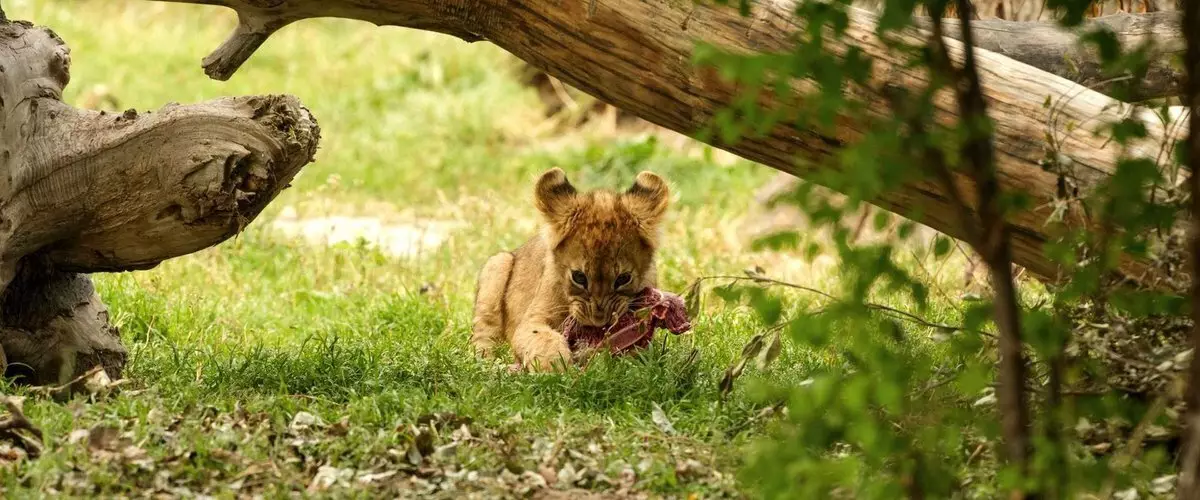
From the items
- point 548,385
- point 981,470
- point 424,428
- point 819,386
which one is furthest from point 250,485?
point 981,470

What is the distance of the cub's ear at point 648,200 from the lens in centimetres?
686

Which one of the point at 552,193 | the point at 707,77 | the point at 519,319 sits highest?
the point at 707,77

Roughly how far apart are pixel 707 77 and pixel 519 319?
7.03ft

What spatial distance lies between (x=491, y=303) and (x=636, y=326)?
1.34 meters

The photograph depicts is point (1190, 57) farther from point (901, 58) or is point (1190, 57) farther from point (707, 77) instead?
point (707, 77)

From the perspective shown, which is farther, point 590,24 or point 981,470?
Result: point 590,24

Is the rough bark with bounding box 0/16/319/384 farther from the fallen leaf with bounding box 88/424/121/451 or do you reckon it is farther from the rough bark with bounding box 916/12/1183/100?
the rough bark with bounding box 916/12/1183/100

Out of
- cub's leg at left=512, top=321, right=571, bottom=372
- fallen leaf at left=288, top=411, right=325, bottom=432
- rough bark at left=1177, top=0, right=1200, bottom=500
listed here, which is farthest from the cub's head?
rough bark at left=1177, top=0, right=1200, bottom=500

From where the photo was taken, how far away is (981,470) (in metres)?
4.57

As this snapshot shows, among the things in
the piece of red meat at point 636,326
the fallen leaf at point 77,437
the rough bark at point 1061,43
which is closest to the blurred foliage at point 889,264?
the fallen leaf at point 77,437

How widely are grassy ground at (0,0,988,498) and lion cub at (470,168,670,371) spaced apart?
0.37 meters

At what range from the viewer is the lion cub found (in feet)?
21.8

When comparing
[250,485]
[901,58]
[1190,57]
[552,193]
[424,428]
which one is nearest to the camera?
[1190,57]

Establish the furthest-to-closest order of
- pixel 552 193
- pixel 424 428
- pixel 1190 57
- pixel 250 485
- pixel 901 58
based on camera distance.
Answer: pixel 552 193, pixel 901 58, pixel 424 428, pixel 250 485, pixel 1190 57
